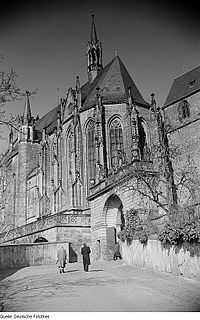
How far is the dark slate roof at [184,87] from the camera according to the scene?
3381cm

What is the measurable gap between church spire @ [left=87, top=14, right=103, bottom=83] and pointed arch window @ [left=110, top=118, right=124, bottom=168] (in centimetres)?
1420

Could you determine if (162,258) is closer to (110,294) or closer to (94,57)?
(110,294)

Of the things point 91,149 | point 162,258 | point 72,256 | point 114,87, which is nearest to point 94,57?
point 114,87

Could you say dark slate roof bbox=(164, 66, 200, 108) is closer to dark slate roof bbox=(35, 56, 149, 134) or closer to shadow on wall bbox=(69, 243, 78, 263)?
dark slate roof bbox=(35, 56, 149, 134)

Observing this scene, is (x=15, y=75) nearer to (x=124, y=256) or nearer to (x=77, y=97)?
(x=124, y=256)

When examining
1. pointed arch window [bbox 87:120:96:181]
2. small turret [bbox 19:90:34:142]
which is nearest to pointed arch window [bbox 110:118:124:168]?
pointed arch window [bbox 87:120:96:181]

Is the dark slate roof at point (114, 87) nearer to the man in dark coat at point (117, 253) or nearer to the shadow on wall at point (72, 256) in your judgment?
the shadow on wall at point (72, 256)

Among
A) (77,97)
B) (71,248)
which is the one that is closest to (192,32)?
(71,248)

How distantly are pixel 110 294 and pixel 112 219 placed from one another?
12.8 metres

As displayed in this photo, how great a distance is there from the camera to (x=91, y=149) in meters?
A: 33.5

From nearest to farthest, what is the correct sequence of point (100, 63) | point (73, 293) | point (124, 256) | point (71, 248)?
point (73, 293)
point (124, 256)
point (71, 248)
point (100, 63)

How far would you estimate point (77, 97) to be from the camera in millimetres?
36219

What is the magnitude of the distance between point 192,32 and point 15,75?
4751 mm
